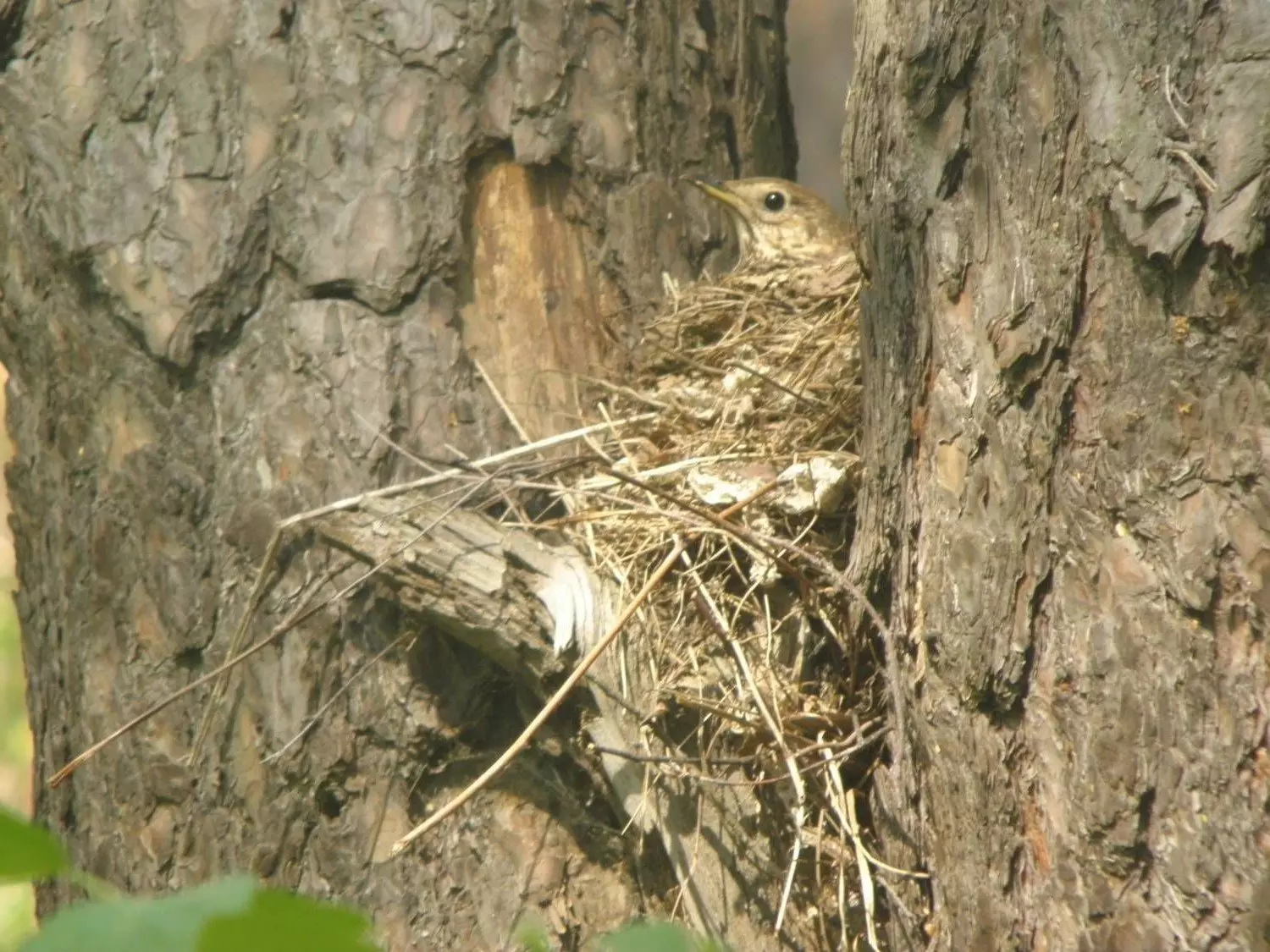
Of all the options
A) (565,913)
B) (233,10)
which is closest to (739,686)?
(565,913)

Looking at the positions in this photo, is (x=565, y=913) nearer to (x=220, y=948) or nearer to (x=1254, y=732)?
(x=1254, y=732)

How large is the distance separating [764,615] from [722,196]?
1.26 m

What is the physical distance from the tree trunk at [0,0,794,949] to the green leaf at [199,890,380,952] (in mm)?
1911

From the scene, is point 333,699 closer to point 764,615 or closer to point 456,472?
point 456,472

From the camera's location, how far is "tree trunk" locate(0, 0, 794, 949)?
2639 mm

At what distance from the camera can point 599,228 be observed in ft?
9.94

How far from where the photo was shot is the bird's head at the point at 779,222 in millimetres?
3420

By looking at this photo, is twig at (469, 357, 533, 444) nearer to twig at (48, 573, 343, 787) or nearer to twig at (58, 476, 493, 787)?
twig at (58, 476, 493, 787)

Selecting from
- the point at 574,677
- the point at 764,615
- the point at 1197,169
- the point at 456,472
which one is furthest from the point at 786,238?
the point at 1197,169

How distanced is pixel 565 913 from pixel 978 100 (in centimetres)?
154

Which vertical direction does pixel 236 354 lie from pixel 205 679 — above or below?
above

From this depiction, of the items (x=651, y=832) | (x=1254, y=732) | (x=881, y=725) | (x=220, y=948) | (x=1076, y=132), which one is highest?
(x=1076, y=132)

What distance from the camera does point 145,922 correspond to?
70 cm

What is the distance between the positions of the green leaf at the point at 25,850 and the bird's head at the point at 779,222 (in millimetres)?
2631
